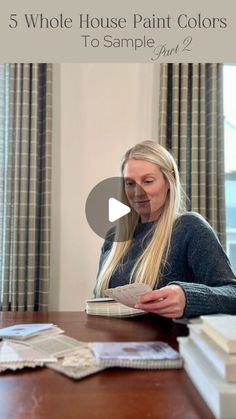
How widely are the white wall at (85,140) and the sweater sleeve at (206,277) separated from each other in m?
1.31

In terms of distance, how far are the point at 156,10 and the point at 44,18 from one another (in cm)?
38

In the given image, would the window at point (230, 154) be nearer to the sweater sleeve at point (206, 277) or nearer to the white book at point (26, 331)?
the sweater sleeve at point (206, 277)

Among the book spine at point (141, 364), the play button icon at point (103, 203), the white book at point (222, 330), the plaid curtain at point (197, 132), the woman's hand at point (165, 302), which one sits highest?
the plaid curtain at point (197, 132)

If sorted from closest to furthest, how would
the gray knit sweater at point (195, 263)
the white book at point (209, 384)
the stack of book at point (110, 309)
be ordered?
the white book at point (209, 384) < the gray knit sweater at point (195, 263) < the stack of book at point (110, 309)

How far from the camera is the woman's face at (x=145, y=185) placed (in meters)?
1.20

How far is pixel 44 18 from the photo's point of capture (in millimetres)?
1251

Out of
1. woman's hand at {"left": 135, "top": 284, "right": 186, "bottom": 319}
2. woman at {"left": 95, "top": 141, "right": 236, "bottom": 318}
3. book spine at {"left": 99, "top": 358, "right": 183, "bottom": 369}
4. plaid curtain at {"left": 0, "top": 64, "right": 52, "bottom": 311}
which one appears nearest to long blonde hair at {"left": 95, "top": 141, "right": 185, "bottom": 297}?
woman at {"left": 95, "top": 141, "right": 236, "bottom": 318}

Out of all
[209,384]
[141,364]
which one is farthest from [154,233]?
[209,384]

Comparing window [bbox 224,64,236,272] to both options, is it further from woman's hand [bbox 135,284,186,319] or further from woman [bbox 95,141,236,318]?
woman's hand [bbox 135,284,186,319]

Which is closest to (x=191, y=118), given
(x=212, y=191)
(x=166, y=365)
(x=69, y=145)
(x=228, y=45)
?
(x=212, y=191)

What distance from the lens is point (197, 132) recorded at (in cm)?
234

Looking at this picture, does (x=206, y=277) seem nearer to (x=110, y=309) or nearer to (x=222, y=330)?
(x=110, y=309)

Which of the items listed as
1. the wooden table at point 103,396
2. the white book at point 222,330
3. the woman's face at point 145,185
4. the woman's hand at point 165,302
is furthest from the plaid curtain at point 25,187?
the white book at point 222,330

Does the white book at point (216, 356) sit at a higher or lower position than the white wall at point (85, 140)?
lower
